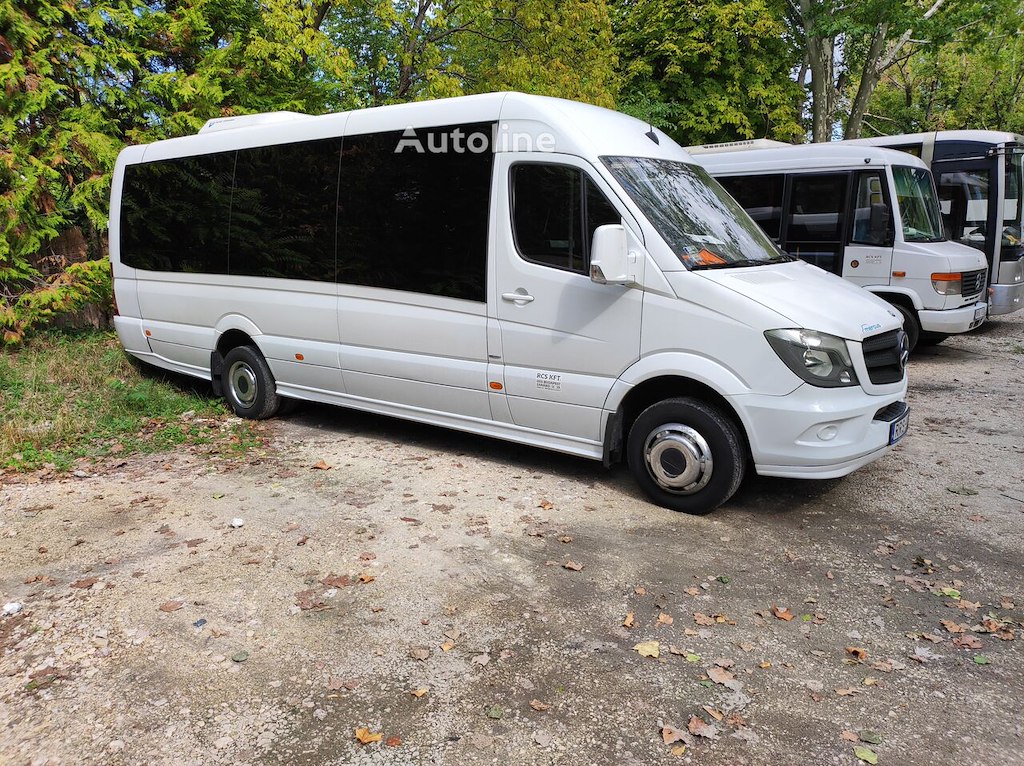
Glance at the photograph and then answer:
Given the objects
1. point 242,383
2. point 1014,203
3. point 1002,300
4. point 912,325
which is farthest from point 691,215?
point 1014,203

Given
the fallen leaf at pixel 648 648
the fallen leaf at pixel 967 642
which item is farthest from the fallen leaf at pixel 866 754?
the fallen leaf at pixel 967 642

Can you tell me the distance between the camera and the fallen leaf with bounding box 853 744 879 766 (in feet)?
10.2

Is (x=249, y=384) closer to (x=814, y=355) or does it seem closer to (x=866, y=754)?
(x=814, y=355)

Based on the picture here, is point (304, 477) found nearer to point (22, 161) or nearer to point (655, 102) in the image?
point (22, 161)

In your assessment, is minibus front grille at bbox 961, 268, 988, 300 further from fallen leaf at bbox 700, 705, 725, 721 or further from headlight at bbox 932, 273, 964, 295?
fallen leaf at bbox 700, 705, 725, 721

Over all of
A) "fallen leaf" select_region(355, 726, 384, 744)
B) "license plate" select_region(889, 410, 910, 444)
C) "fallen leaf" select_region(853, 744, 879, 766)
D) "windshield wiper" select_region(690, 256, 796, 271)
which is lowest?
"fallen leaf" select_region(853, 744, 879, 766)

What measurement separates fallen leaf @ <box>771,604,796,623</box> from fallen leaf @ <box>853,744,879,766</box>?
0.99 m

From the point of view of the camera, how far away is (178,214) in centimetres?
827

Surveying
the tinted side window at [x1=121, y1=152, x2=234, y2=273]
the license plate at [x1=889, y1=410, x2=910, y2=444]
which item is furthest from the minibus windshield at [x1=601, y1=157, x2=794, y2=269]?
the tinted side window at [x1=121, y1=152, x2=234, y2=273]

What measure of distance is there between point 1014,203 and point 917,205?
342 centimetres

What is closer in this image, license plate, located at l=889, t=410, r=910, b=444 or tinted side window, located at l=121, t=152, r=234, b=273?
license plate, located at l=889, t=410, r=910, b=444

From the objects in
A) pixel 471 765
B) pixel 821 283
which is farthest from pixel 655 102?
pixel 471 765

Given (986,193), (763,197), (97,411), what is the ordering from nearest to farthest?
(97,411) → (763,197) → (986,193)

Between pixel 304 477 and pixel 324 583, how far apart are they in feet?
6.44
